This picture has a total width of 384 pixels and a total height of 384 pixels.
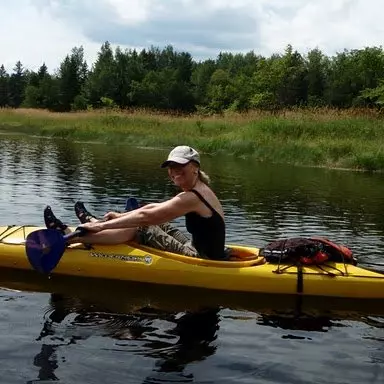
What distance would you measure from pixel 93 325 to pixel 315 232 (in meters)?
5.46

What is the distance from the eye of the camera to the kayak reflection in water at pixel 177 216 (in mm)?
5820

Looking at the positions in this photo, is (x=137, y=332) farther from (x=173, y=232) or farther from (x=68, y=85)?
(x=68, y=85)

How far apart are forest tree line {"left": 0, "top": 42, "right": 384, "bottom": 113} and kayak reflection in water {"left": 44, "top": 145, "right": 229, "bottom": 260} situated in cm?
4515

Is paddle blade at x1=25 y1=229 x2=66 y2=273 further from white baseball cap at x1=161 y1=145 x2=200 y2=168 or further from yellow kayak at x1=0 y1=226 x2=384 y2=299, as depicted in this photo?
white baseball cap at x1=161 y1=145 x2=200 y2=168

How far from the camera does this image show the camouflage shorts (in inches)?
247

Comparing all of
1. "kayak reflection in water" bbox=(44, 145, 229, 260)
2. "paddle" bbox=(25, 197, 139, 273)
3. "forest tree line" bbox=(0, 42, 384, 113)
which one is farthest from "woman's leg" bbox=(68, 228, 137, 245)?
"forest tree line" bbox=(0, 42, 384, 113)

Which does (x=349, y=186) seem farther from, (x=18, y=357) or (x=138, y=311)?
(x=18, y=357)

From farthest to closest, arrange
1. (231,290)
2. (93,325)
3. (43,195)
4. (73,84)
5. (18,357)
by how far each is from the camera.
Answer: (73,84), (43,195), (231,290), (93,325), (18,357)

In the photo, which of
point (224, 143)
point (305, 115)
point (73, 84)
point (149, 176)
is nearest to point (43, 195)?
point (149, 176)

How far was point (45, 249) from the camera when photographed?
20.1ft

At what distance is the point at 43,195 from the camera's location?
12.0 meters

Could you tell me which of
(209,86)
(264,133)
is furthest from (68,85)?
(264,133)

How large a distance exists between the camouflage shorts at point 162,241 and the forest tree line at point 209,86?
45120mm

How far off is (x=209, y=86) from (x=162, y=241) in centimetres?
6464
